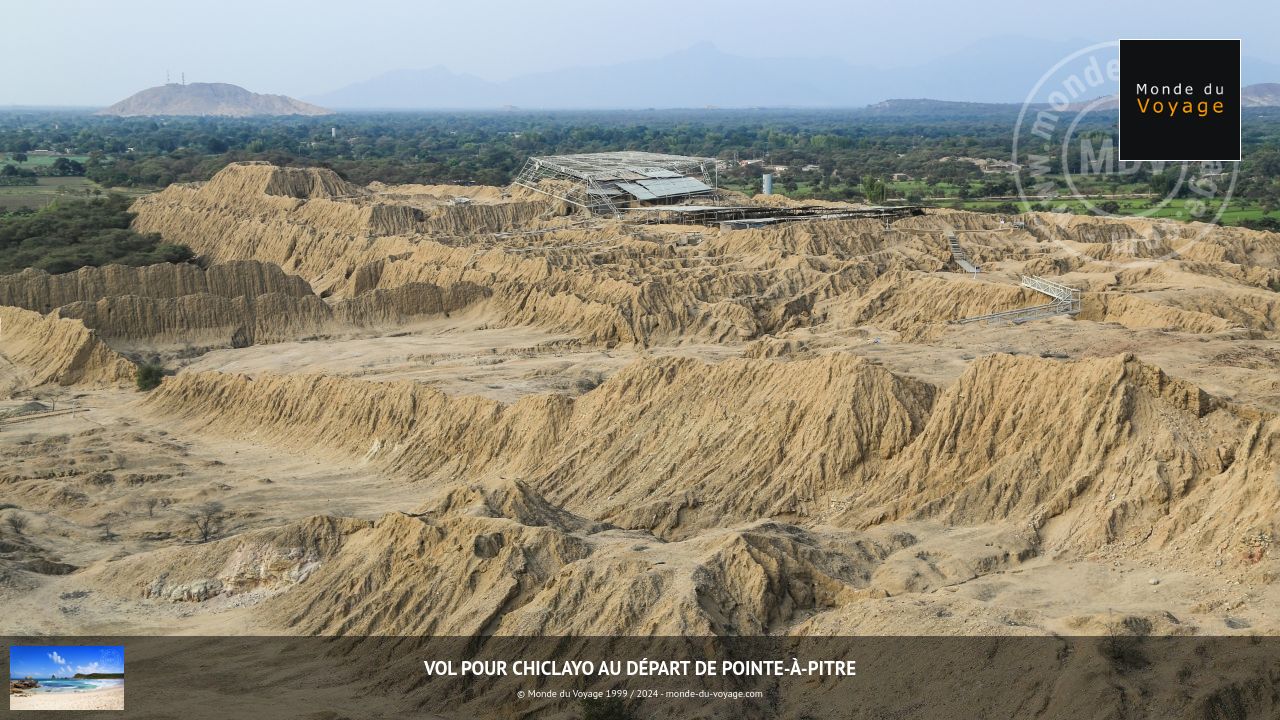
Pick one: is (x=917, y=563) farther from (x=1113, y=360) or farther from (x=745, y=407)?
(x=745, y=407)

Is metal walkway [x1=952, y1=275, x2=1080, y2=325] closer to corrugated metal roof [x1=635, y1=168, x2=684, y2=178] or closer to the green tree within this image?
corrugated metal roof [x1=635, y1=168, x2=684, y2=178]

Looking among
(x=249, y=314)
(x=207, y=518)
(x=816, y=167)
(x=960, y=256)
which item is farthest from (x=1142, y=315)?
(x=816, y=167)

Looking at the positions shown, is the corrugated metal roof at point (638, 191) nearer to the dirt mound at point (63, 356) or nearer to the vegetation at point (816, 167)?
the vegetation at point (816, 167)

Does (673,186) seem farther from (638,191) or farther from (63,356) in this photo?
(63,356)

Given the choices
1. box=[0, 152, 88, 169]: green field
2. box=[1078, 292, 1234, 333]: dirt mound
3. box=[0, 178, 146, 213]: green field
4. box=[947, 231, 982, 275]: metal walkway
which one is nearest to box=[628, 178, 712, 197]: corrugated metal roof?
box=[947, 231, 982, 275]: metal walkway

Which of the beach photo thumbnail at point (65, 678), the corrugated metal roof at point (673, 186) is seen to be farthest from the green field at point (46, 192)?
the beach photo thumbnail at point (65, 678)
